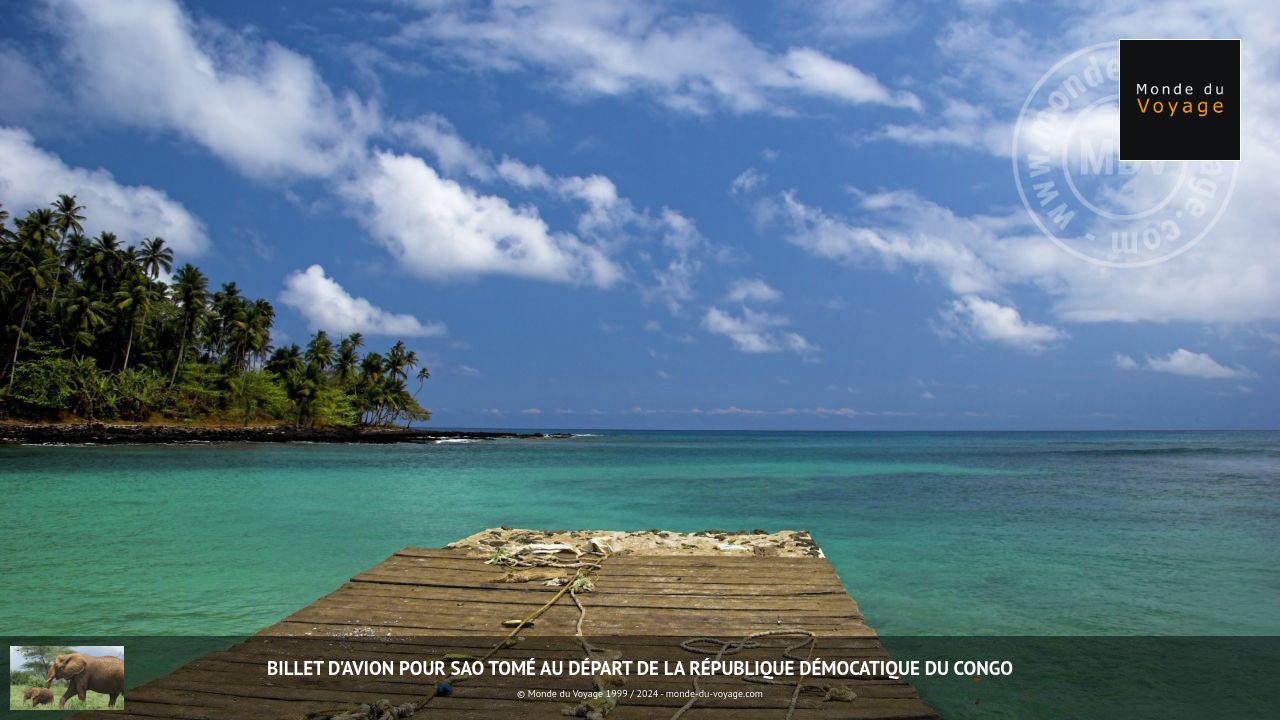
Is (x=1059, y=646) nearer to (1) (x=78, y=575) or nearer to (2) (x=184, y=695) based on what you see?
(2) (x=184, y=695)

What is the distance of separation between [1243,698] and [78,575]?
14.8 m

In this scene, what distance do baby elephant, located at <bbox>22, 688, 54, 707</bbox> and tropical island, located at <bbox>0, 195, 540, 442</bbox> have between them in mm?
59322

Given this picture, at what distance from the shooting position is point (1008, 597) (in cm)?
1004

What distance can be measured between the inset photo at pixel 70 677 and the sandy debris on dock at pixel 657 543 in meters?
4.33

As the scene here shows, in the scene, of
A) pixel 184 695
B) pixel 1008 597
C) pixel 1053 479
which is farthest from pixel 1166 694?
pixel 1053 479

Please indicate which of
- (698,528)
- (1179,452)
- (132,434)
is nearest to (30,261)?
(132,434)

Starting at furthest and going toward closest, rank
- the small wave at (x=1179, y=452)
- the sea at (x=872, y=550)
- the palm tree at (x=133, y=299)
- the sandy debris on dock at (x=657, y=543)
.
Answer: the small wave at (x=1179, y=452)
the palm tree at (x=133, y=299)
the sandy debris on dock at (x=657, y=543)
the sea at (x=872, y=550)

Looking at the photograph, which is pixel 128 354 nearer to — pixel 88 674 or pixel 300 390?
pixel 300 390

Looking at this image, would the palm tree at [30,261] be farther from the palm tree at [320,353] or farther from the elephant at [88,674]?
the elephant at [88,674]

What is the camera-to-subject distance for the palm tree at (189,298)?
60969mm

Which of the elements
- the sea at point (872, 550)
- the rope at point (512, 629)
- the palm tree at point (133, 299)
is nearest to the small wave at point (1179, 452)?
the sea at point (872, 550)

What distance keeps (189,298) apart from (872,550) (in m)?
65.7

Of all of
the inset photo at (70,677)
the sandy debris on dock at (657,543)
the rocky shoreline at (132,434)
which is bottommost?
Result: the rocky shoreline at (132,434)

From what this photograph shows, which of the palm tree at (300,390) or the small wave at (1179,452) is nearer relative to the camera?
the small wave at (1179,452)
